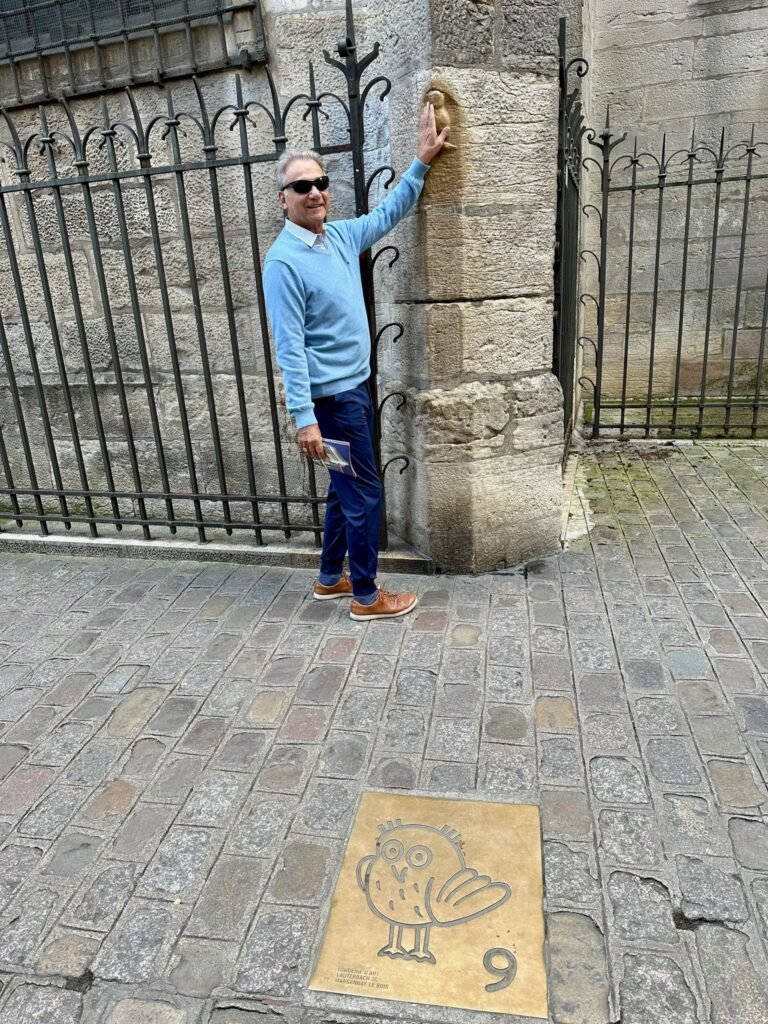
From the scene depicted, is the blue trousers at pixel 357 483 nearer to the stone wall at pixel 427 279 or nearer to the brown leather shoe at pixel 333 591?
the brown leather shoe at pixel 333 591

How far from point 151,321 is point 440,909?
3757 millimetres

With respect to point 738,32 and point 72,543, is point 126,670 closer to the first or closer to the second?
point 72,543

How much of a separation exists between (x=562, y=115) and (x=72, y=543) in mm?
3705

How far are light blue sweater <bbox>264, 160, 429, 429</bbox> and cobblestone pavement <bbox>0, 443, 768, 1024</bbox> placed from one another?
114cm

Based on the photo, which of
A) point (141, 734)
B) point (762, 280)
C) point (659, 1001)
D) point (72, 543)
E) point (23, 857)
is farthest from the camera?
point (762, 280)

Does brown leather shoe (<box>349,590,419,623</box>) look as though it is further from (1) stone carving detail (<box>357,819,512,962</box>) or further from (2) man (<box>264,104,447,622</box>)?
(1) stone carving detail (<box>357,819,512,962</box>)

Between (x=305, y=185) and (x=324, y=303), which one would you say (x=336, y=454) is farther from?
(x=305, y=185)

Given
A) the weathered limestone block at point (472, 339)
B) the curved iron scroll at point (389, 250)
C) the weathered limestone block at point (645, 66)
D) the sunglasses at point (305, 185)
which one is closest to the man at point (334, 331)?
the sunglasses at point (305, 185)

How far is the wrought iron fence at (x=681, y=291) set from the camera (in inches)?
239

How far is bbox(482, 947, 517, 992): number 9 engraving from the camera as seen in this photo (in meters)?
1.70

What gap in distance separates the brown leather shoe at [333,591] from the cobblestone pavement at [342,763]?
0.08 meters

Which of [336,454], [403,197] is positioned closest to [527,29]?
[403,197]

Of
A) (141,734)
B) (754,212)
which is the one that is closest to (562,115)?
(754,212)

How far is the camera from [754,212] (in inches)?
243
